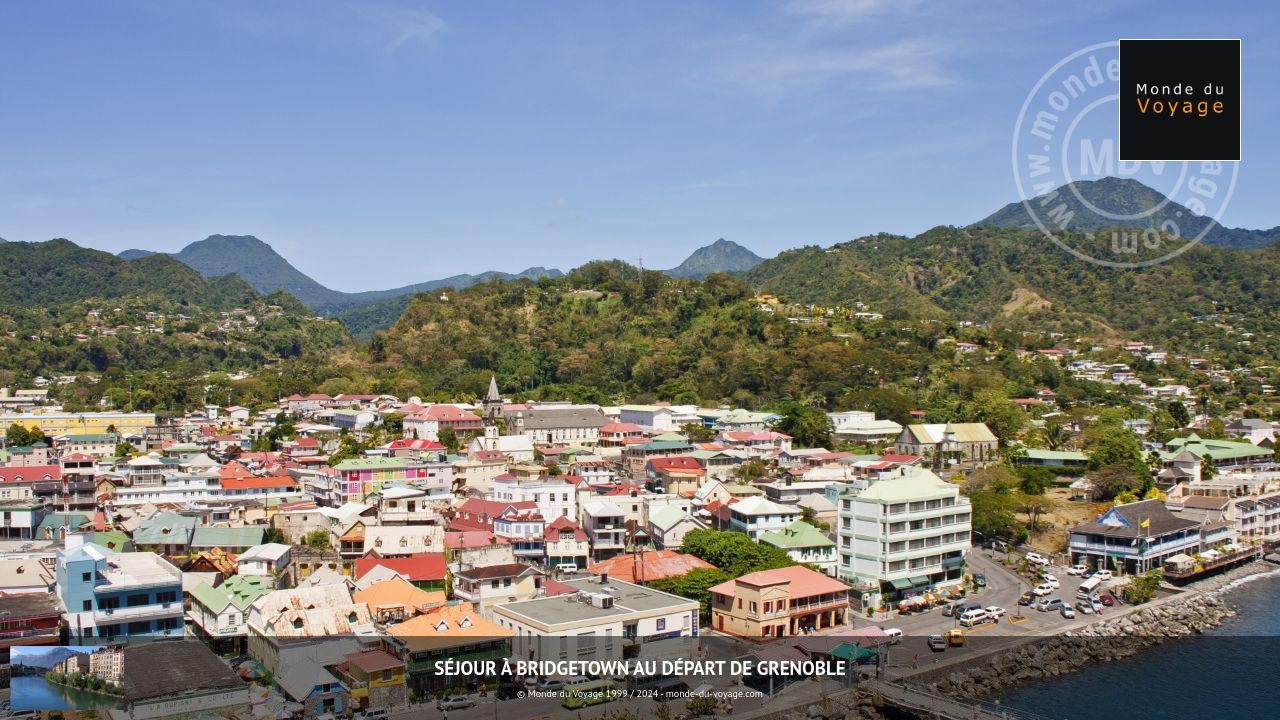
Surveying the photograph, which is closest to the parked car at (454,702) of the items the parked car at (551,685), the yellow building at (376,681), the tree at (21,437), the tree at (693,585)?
the yellow building at (376,681)

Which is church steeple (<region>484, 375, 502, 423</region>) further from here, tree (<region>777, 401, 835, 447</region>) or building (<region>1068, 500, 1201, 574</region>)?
building (<region>1068, 500, 1201, 574</region>)

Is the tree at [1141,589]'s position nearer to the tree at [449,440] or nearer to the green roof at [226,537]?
the green roof at [226,537]

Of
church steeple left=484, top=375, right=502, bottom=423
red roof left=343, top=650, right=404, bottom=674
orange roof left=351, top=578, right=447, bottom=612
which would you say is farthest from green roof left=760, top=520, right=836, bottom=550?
church steeple left=484, top=375, right=502, bottom=423

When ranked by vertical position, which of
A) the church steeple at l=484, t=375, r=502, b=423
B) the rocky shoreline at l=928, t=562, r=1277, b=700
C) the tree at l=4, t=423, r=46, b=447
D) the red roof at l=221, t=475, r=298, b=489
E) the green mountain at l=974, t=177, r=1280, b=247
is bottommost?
the rocky shoreline at l=928, t=562, r=1277, b=700

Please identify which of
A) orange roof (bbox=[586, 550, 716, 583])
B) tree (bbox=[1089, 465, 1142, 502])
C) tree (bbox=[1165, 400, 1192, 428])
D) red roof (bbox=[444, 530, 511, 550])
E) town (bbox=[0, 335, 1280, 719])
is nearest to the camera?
town (bbox=[0, 335, 1280, 719])

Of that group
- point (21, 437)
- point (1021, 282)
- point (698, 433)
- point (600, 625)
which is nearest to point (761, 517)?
point (600, 625)

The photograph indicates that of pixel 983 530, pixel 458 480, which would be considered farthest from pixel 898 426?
pixel 458 480

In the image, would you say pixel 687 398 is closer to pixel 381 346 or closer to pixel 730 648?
pixel 381 346
